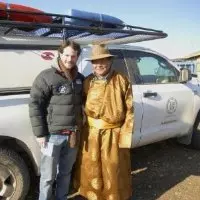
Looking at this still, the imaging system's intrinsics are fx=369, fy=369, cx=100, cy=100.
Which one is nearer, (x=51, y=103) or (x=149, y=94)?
(x=51, y=103)

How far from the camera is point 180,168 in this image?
5.39 metres

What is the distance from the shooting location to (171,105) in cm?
525

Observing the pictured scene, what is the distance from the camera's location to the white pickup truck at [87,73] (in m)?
3.66

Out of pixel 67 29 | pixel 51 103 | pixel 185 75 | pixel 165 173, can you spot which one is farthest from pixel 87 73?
pixel 165 173

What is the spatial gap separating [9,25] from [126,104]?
1.36 m

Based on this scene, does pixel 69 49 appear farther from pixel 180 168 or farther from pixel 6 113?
pixel 180 168

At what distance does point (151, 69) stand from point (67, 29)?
1.78 meters

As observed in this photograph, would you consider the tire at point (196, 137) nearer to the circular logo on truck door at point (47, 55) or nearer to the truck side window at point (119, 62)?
the truck side window at point (119, 62)

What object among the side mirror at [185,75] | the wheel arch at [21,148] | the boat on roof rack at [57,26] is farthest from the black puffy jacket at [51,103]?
the side mirror at [185,75]

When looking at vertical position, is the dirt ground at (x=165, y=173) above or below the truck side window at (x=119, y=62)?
below

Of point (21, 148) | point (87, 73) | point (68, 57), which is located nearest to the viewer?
point (68, 57)

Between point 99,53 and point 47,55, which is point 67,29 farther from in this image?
point 99,53

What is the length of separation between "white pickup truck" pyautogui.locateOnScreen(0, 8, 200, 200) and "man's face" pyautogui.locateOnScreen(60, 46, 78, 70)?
0.58m

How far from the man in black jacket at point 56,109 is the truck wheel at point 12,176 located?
0.91 ft
